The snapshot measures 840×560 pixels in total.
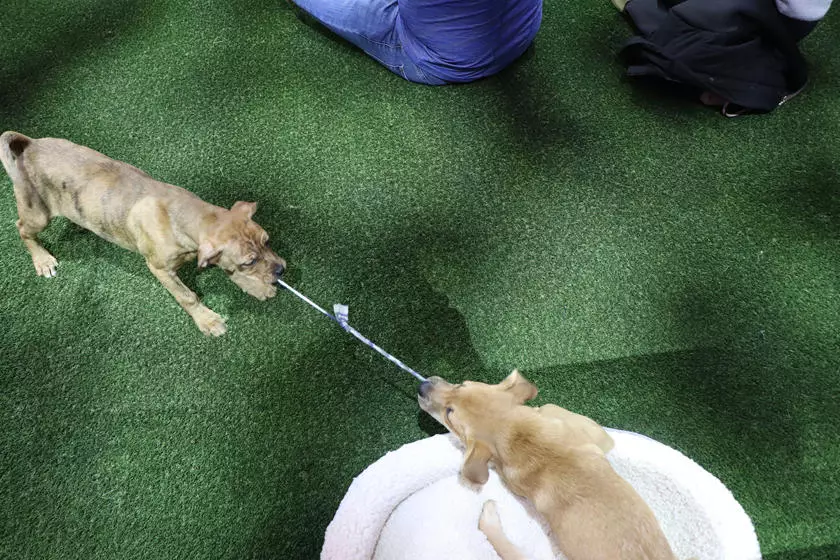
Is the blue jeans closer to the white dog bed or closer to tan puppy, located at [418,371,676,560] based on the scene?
tan puppy, located at [418,371,676,560]

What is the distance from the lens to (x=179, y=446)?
2906 millimetres

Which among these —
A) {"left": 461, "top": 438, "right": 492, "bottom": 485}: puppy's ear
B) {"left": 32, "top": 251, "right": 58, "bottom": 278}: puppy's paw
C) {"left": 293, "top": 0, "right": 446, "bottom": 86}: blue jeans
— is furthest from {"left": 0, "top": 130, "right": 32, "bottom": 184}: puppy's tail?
{"left": 461, "top": 438, "right": 492, "bottom": 485}: puppy's ear

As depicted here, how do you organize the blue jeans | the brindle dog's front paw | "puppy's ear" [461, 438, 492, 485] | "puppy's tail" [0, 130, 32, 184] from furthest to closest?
the blue jeans
the brindle dog's front paw
"puppy's tail" [0, 130, 32, 184]
"puppy's ear" [461, 438, 492, 485]

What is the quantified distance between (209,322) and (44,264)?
3.57 feet

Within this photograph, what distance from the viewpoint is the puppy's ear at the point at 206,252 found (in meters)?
2.58

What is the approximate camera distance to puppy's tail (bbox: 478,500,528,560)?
7.70 ft

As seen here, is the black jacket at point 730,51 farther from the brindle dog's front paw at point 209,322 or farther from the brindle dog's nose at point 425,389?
the brindle dog's front paw at point 209,322

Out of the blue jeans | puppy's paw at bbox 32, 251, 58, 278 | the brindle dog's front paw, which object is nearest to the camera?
the brindle dog's front paw

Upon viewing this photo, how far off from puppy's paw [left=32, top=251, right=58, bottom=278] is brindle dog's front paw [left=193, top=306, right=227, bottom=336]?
3.15ft

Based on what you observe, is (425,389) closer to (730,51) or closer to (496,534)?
(496,534)

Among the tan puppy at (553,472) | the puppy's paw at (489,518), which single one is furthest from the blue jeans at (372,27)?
the puppy's paw at (489,518)

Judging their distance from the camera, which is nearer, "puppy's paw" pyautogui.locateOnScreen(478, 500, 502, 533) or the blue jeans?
"puppy's paw" pyautogui.locateOnScreen(478, 500, 502, 533)

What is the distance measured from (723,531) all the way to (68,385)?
129 inches

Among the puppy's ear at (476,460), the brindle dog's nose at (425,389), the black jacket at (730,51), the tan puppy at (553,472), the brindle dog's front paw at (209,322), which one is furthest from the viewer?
the black jacket at (730,51)
